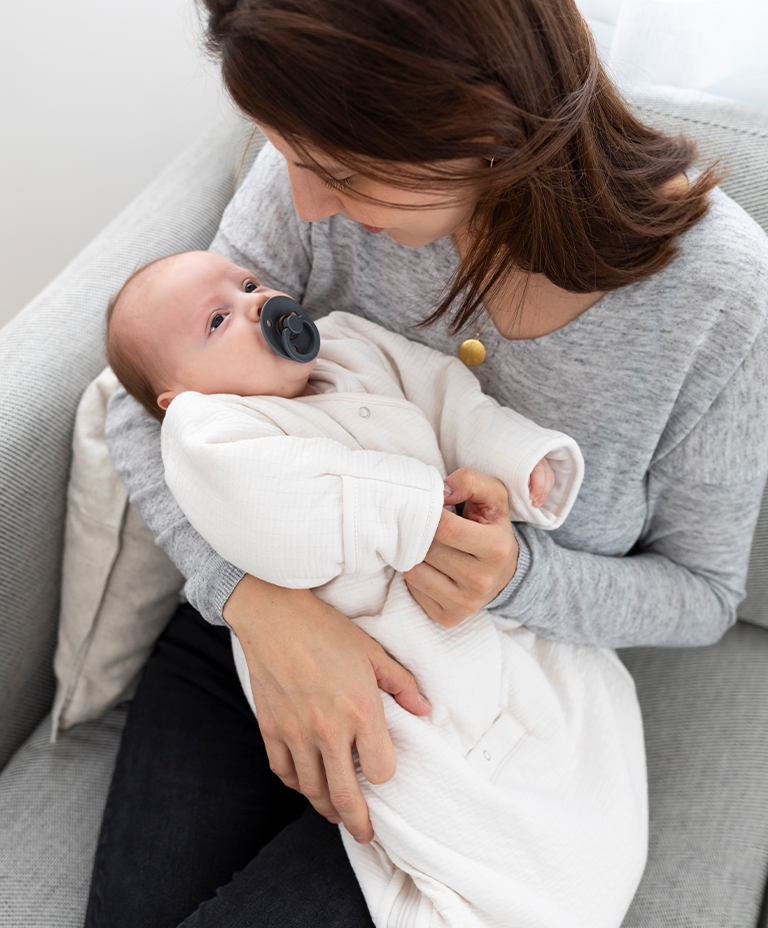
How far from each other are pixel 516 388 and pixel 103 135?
4.48ft

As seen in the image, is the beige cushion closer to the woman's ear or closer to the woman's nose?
the woman's ear

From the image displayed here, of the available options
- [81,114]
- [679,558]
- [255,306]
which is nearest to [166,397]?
→ [255,306]

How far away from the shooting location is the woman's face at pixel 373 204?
2.05 feet

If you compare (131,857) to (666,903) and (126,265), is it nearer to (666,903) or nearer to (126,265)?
(666,903)

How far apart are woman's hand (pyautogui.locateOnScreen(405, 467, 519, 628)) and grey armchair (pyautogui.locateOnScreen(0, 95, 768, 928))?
1.77ft

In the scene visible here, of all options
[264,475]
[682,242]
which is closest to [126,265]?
[264,475]

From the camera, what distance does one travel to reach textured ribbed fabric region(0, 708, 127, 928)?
3.00 feet

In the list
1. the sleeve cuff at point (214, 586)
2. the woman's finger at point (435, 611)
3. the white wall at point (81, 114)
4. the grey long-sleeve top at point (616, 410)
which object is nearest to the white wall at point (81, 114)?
the white wall at point (81, 114)

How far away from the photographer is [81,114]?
1623 mm

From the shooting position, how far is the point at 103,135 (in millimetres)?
1674

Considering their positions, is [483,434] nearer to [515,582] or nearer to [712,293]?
[515,582]

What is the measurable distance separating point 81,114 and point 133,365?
3.47 ft

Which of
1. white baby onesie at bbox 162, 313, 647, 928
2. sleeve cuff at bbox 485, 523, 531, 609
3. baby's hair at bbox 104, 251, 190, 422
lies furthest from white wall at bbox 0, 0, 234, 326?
sleeve cuff at bbox 485, 523, 531, 609

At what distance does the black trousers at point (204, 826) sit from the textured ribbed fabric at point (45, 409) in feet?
0.68
